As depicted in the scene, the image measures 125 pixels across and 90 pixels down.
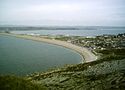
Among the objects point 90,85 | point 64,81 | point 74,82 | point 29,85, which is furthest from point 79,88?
point 29,85

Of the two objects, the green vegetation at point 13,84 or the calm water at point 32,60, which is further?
the calm water at point 32,60

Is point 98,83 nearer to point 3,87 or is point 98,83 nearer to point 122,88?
point 122,88

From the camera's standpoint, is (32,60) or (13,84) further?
(32,60)

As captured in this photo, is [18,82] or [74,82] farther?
[74,82]

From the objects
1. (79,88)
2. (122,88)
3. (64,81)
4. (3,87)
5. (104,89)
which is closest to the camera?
(3,87)

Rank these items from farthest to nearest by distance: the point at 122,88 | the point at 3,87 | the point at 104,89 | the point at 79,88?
the point at 79,88 < the point at 104,89 < the point at 122,88 < the point at 3,87

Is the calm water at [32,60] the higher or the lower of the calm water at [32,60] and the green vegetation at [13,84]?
the lower

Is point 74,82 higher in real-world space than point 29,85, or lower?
lower

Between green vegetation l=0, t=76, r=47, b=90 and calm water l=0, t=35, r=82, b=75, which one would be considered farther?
calm water l=0, t=35, r=82, b=75

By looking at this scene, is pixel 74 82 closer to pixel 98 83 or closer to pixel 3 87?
pixel 98 83

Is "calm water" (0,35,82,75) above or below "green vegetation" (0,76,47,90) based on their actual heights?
below

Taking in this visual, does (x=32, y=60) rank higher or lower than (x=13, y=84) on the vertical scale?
lower
